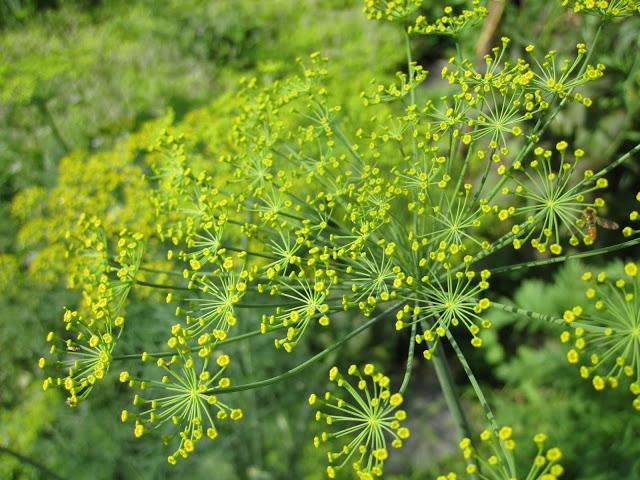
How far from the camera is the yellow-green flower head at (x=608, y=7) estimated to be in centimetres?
189

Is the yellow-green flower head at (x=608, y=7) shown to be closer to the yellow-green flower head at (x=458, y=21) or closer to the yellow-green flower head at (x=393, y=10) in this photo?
the yellow-green flower head at (x=458, y=21)

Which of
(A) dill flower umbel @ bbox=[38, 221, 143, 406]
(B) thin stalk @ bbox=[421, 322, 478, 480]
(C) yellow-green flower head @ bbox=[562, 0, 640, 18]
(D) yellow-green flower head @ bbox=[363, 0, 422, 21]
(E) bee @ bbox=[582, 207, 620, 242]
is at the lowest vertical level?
(B) thin stalk @ bbox=[421, 322, 478, 480]

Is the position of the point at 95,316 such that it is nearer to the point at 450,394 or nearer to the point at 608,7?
the point at 450,394

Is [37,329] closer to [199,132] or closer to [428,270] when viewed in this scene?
[199,132]

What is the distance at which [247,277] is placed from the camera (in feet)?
5.96

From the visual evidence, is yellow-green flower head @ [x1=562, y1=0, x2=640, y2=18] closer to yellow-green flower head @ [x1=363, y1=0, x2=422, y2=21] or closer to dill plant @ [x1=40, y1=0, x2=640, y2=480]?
dill plant @ [x1=40, y1=0, x2=640, y2=480]

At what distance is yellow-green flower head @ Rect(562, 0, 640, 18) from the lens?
1.89m

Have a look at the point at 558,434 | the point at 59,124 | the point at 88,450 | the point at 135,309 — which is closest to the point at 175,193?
the point at 135,309

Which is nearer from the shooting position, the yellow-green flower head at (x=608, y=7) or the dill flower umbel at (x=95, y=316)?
the dill flower umbel at (x=95, y=316)

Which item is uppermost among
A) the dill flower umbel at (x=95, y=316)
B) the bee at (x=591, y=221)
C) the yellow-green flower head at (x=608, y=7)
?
the yellow-green flower head at (x=608, y=7)

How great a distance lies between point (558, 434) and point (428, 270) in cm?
261

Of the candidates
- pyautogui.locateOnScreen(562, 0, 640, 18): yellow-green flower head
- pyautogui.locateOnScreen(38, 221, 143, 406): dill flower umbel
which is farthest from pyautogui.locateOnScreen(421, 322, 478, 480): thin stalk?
pyautogui.locateOnScreen(562, 0, 640, 18): yellow-green flower head

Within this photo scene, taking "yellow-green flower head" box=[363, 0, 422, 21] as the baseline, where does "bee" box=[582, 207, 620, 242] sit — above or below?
below

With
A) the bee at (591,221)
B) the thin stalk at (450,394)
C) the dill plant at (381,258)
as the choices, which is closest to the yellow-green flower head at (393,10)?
the dill plant at (381,258)
